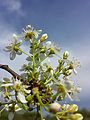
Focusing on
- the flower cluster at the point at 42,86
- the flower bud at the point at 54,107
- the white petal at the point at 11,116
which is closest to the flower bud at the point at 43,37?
the flower cluster at the point at 42,86

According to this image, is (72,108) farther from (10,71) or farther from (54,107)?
(10,71)

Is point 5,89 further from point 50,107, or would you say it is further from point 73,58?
point 73,58

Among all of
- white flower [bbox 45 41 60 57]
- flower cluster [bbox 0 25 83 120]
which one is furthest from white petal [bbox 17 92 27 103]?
white flower [bbox 45 41 60 57]

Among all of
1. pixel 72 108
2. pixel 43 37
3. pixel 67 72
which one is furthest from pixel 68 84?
pixel 43 37

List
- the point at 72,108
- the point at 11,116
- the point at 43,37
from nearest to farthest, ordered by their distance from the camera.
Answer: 1. the point at 72,108
2. the point at 11,116
3. the point at 43,37

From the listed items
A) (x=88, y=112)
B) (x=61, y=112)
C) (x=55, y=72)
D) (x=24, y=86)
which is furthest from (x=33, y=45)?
(x=88, y=112)

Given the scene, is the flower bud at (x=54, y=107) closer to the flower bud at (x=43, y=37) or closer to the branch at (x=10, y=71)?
the branch at (x=10, y=71)

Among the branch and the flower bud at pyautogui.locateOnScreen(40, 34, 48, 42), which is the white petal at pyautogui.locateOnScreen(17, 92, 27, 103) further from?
the flower bud at pyautogui.locateOnScreen(40, 34, 48, 42)

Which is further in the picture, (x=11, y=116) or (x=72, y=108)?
(x=11, y=116)
